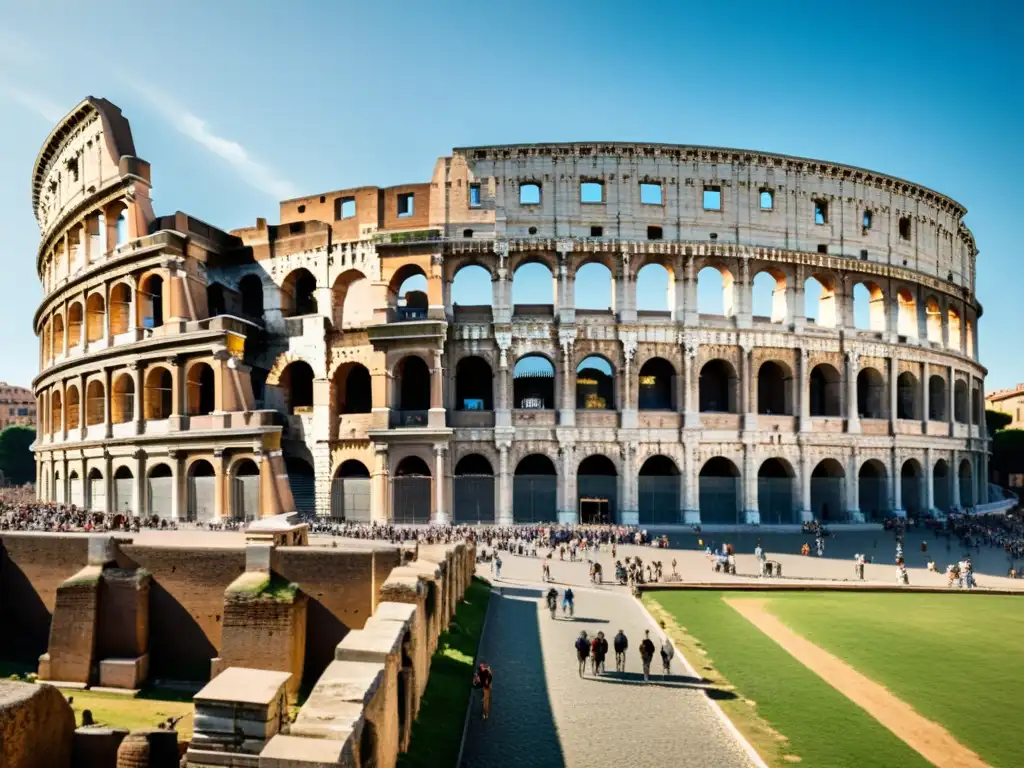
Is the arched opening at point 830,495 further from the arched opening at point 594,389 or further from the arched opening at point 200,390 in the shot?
the arched opening at point 200,390

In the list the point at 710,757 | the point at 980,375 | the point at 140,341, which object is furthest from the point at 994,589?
the point at 140,341

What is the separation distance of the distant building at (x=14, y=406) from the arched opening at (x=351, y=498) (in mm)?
72306

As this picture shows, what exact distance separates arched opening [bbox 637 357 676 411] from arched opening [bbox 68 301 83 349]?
31.4 m

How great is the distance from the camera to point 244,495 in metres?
32.7

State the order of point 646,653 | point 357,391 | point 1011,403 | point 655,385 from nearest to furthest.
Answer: point 646,653 < point 655,385 < point 357,391 < point 1011,403

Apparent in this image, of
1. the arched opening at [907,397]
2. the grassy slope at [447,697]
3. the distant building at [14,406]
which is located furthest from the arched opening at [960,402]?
the distant building at [14,406]

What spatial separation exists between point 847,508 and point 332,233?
95.9 feet

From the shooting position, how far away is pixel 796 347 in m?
35.7

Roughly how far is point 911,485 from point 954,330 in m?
11.1

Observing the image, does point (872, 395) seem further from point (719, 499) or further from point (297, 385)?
point (297, 385)

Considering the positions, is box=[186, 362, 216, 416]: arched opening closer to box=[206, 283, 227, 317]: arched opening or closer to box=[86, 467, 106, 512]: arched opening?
box=[206, 283, 227, 317]: arched opening

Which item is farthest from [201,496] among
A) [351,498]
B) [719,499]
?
[719,499]

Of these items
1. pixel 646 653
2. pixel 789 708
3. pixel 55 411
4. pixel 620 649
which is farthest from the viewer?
pixel 55 411

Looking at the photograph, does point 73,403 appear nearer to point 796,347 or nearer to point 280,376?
point 280,376
